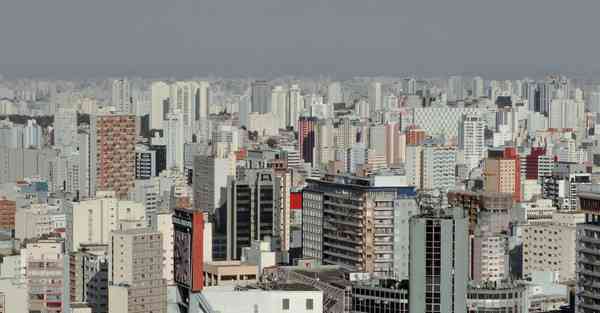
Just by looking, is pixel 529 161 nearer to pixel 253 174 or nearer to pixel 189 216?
pixel 253 174

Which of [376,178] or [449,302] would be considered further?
[376,178]

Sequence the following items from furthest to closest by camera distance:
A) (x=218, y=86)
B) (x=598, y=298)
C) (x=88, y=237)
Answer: (x=218, y=86) → (x=88, y=237) → (x=598, y=298)

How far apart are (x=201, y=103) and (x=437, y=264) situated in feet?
81.9

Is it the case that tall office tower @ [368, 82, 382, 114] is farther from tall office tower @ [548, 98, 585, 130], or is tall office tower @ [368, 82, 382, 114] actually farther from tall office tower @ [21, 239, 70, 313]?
tall office tower @ [21, 239, 70, 313]

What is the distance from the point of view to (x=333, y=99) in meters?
33.8

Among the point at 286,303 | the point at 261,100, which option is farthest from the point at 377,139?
the point at 286,303

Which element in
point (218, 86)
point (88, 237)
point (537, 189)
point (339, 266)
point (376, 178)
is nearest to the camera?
point (339, 266)

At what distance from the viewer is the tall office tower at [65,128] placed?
2608 cm

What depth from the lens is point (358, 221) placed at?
14852 mm

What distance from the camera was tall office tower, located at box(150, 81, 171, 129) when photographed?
30.0m

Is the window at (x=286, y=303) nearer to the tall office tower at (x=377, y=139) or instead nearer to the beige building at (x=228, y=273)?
the beige building at (x=228, y=273)

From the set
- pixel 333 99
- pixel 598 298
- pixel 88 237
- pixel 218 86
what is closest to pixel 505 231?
pixel 88 237

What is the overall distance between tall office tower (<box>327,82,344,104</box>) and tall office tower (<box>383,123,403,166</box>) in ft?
3.94

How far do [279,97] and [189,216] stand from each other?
73.9ft
